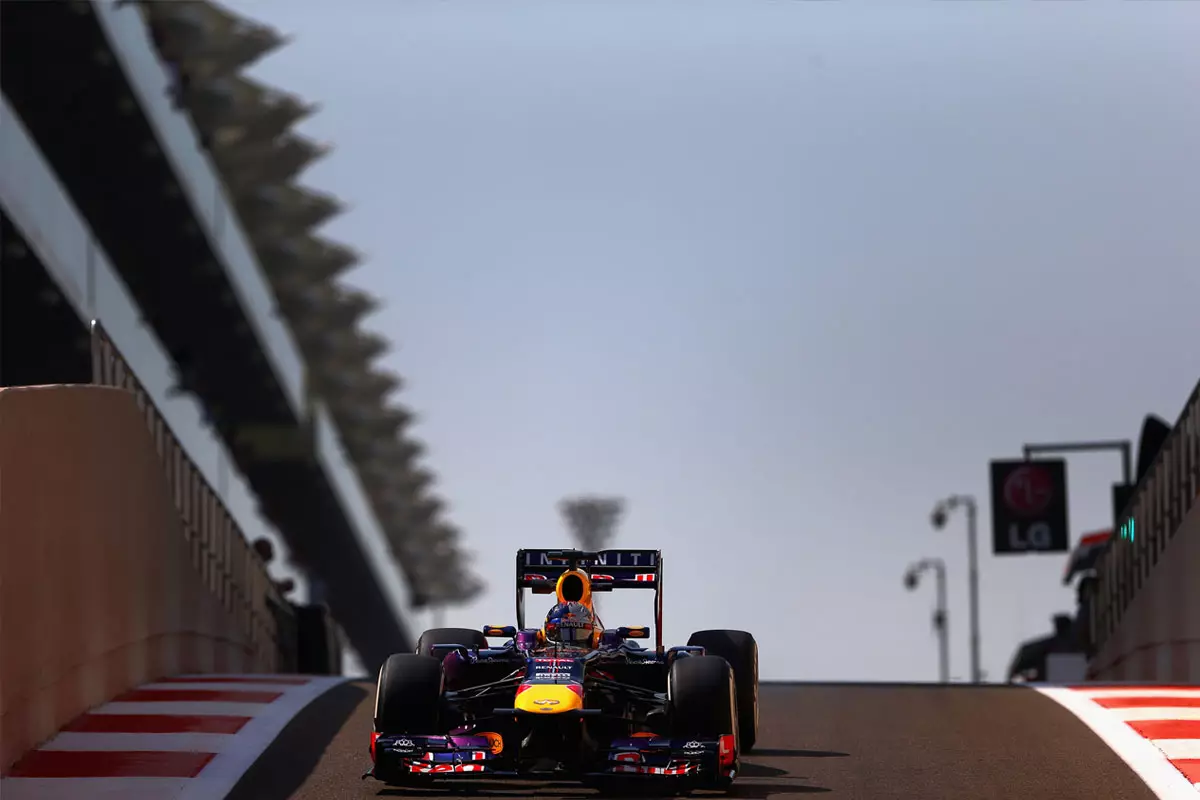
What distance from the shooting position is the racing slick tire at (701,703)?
1119 centimetres

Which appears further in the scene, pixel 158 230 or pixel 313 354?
pixel 313 354

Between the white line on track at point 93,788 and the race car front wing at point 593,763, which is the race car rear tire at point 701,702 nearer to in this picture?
the race car front wing at point 593,763

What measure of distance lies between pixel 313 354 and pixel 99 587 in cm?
4298

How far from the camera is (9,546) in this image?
37.2 ft

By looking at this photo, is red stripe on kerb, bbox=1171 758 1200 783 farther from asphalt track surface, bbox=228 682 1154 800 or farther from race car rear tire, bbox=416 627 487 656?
race car rear tire, bbox=416 627 487 656

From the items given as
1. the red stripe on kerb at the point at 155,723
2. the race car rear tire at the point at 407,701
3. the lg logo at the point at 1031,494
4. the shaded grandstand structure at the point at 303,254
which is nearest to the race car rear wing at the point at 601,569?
the race car rear tire at the point at 407,701

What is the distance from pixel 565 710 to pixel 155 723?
3.99m

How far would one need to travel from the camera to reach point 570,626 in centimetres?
1200

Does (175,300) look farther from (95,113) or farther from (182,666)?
(182,666)

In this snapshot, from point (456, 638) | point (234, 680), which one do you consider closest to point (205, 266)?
point (234, 680)

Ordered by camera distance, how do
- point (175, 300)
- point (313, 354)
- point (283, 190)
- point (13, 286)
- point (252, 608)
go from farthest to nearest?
point (313, 354), point (283, 190), point (175, 300), point (13, 286), point (252, 608)

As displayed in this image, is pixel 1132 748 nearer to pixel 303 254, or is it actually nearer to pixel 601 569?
pixel 601 569

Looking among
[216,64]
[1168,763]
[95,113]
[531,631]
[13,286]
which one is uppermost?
[216,64]

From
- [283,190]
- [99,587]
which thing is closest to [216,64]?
[283,190]
